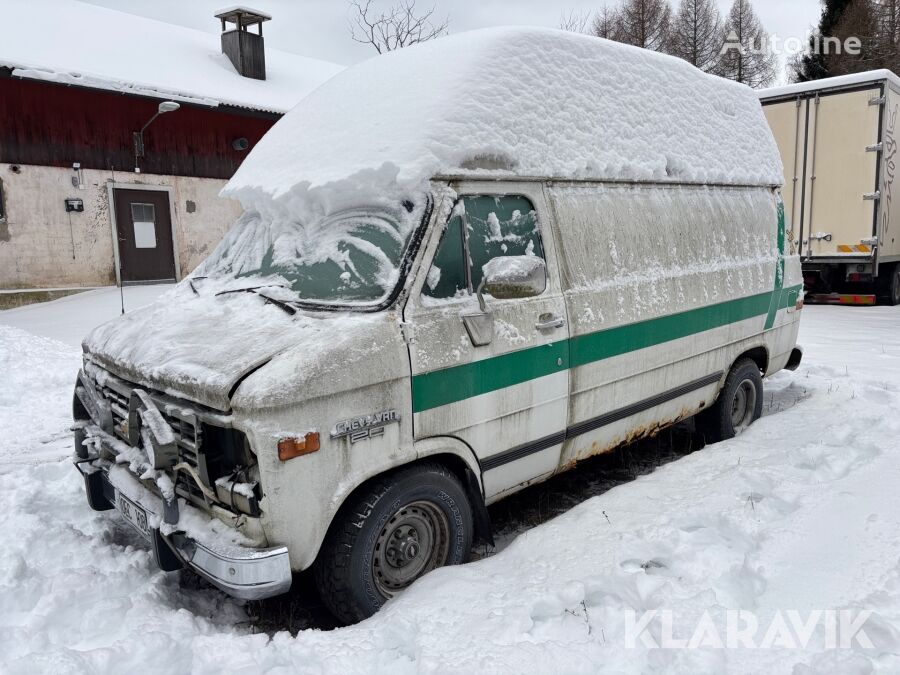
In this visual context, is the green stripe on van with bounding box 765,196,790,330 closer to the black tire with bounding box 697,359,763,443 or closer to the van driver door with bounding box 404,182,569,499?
the black tire with bounding box 697,359,763,443

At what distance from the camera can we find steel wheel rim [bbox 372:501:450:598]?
307cm

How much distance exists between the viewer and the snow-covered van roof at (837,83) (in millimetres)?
10727

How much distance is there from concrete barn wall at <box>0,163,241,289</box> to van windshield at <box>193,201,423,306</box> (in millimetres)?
12441

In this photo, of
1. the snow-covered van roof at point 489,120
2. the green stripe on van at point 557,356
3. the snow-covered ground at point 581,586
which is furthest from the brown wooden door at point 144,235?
the green stripe on van at point 557,356

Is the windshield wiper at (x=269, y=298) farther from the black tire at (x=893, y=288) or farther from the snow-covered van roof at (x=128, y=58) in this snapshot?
the snow-covered van roof at (x=128, y=58)

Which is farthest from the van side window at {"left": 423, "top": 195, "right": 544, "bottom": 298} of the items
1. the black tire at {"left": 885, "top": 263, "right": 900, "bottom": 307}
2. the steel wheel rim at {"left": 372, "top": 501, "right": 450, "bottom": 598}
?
the black tire at {"left": 885, "top": 263, "right": 900, "bottom": 307}

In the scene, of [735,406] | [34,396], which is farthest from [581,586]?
[34,396]

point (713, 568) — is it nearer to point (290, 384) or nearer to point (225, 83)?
point (290, 384)

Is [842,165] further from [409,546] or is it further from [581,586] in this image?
[409,546]

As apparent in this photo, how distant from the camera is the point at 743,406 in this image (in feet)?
18.6

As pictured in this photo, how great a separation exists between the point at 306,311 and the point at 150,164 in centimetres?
1606

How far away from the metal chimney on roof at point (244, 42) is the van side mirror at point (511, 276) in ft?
66.5

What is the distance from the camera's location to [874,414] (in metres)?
5.35

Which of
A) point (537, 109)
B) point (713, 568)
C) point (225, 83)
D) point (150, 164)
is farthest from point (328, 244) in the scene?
point (225, 83)
